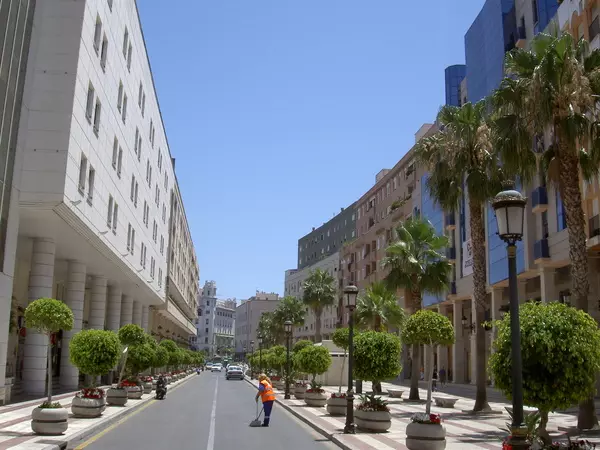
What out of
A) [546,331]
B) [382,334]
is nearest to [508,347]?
[546,331]

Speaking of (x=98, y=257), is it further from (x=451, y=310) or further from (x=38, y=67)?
(x=451, y=310)

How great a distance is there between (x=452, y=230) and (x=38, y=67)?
118 ft

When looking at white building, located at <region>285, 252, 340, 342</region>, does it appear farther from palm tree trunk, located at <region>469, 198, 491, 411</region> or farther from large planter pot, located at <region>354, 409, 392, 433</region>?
large planter pot, located at <region>354, 409, 392, 433</region>

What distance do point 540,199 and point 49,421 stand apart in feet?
93.4

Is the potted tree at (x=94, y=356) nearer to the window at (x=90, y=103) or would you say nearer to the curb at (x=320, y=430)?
the curb at (x=320, y=430)

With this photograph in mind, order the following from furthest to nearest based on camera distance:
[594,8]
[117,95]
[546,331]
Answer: [117,95] → [594,8] → [546,331]

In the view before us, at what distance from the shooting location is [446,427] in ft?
68.9

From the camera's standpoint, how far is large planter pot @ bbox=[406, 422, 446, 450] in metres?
14.2

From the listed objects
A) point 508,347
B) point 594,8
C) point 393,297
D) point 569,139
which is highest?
point 594,8

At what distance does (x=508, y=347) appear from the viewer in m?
12.4

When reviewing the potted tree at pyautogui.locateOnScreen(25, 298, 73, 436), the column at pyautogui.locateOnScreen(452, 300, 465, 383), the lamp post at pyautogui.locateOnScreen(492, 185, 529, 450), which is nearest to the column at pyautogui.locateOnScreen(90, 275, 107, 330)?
the potted tree at pyautogui.locateOnScreen(25, 298, 73, 436)

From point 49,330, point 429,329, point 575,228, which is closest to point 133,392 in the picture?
point 49,330

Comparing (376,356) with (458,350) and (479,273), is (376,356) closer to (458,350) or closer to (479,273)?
(479,273)

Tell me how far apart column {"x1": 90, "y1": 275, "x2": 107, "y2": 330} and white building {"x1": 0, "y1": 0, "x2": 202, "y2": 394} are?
7 centimetres
